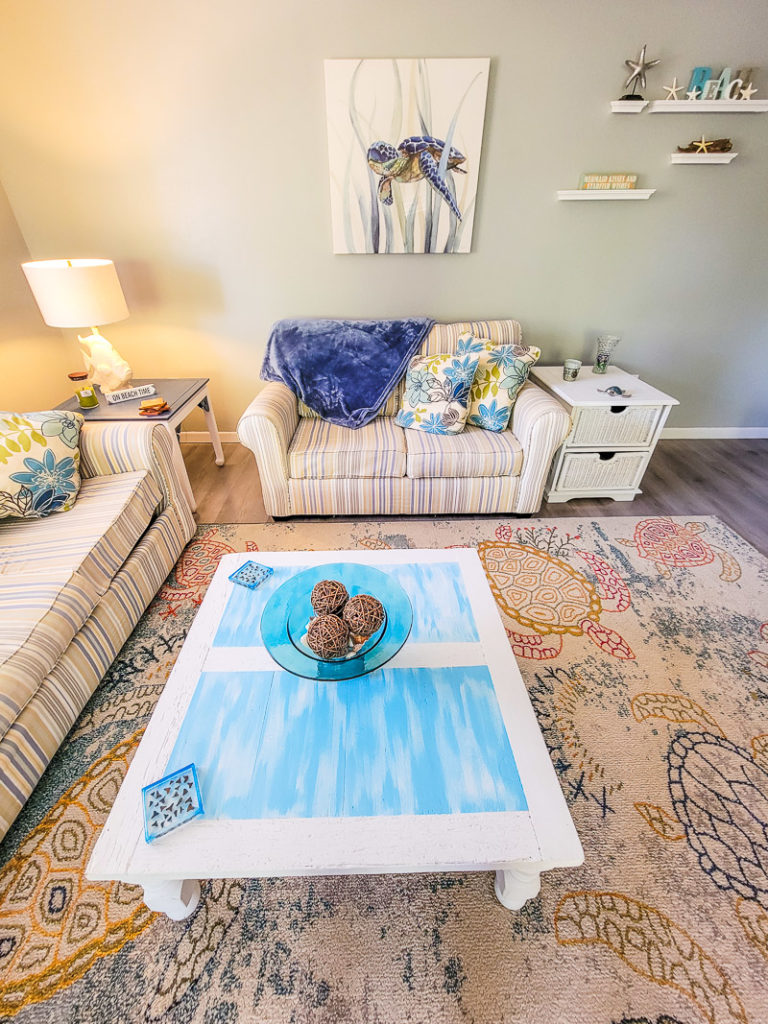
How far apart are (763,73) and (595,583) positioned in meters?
2.60

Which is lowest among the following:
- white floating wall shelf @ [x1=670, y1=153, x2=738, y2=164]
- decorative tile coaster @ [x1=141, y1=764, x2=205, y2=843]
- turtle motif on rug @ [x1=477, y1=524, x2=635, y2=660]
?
turtle motif on rug @ [x1=477, y1=524, x2=635, y2=660]

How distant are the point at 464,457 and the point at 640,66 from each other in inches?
77.1

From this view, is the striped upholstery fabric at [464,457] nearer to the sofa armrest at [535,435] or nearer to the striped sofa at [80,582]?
the sofa armrest at [535,435]

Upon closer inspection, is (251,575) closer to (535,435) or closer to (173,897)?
(173,897)

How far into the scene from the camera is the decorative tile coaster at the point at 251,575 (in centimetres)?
135

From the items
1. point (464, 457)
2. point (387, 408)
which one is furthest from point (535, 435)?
point (387, 408)

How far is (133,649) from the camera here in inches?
63.3

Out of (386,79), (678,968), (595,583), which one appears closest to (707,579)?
(595,583)

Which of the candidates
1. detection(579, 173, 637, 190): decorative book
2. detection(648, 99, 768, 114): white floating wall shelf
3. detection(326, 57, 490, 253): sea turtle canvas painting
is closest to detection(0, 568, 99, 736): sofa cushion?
detection(326, 57, 490, 253): sea turtle canvas painting

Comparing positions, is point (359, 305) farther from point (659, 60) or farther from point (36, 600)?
point (36, 600)

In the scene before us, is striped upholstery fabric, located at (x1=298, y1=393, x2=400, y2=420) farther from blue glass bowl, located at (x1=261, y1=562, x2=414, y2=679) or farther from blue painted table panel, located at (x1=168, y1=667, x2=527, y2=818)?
blue painted table panel, located at (x1=168, y1=667, x2=527, y2=818)

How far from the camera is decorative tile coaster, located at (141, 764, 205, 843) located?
0.83 m

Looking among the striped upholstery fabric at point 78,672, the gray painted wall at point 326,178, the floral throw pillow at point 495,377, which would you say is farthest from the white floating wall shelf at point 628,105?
the striped upholstery fabric at point 78,672

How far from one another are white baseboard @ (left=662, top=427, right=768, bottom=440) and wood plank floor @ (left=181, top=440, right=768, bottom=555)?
0.06 m
